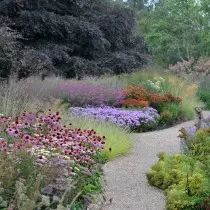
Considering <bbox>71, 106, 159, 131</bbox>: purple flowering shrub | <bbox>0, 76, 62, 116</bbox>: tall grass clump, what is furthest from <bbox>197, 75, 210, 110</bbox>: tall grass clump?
<bbox>0, 76, 62, 116</bbox>: tall grass clump

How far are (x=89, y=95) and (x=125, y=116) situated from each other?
6.09 ft

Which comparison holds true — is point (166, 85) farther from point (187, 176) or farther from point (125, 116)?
point (187, 176)

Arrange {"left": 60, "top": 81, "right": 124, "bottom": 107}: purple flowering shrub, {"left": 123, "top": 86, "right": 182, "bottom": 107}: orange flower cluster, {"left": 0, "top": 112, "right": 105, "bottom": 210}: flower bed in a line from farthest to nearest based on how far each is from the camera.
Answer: {"left": 123, "top": 86, "right": 182, "bottom": 107}: orange flower cluster
{"left": 60, "top": 81, "right": 124, "bottom": 107}: purple flowering shrub
{"left": 0, "top": 112, "right": 105, "bottom": 210}: flower bed

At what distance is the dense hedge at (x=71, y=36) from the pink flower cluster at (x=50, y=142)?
973 centimetres

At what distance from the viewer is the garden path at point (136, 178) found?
5633 millimetres

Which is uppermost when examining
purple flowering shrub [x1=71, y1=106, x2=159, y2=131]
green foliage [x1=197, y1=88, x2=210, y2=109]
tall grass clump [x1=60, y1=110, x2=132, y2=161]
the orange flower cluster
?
tall grass clump [x1=60, y1=110, x2=132, y2=161]

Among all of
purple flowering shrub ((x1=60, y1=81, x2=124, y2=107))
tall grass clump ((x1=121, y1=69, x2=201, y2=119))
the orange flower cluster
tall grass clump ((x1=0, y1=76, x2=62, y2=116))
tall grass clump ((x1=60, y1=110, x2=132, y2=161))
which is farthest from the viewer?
tall grass clump ((x1=121, y1=69, x2=201, y2=119))

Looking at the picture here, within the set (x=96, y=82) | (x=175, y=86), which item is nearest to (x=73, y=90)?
(x=96, y=82)

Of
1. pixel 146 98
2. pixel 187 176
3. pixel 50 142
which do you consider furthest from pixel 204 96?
pixel 187 176

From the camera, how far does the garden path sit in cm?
563

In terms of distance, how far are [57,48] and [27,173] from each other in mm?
15406

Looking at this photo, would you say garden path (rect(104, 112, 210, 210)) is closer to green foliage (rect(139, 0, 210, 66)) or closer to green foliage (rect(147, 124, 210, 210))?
green foliage (rect(147, 124, 210, 210))

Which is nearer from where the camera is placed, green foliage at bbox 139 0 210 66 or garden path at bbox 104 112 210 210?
garden path at bbox 104 112 210 210

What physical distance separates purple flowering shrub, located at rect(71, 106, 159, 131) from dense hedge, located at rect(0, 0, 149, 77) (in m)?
5.12
